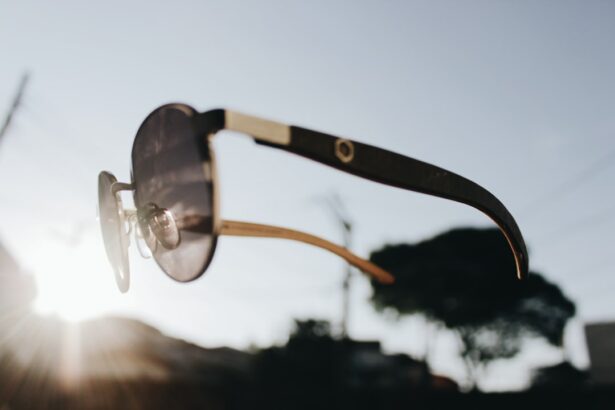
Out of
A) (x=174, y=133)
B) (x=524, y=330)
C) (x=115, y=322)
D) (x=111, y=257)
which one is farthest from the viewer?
(x=524, y=330)

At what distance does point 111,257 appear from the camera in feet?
4.32

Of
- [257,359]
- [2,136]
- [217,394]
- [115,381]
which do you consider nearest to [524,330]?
[257,359]

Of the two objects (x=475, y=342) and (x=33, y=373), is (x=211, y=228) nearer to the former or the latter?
(x=33, y=373)

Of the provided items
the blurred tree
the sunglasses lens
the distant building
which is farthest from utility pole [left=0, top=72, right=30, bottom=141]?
the distant building

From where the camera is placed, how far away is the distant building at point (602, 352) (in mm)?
20219

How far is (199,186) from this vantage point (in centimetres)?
83

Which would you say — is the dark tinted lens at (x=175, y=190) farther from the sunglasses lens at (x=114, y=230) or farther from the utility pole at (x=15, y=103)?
the utility pole at (x=15, y=103)

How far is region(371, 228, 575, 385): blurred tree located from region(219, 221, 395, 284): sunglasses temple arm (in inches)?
1045

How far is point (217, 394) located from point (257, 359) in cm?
1115

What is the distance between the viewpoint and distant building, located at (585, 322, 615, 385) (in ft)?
66.3

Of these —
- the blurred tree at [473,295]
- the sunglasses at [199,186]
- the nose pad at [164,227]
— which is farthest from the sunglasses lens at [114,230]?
the blurred tree at [473,295]

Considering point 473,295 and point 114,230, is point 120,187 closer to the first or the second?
point 114,230

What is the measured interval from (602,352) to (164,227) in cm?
2541

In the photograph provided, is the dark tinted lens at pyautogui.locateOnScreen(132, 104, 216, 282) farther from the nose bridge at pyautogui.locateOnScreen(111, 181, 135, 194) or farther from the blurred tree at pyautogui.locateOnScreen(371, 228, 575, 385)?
the blurred tree at pyautogui.locateOnScreen(371, 228, 575, 385)
